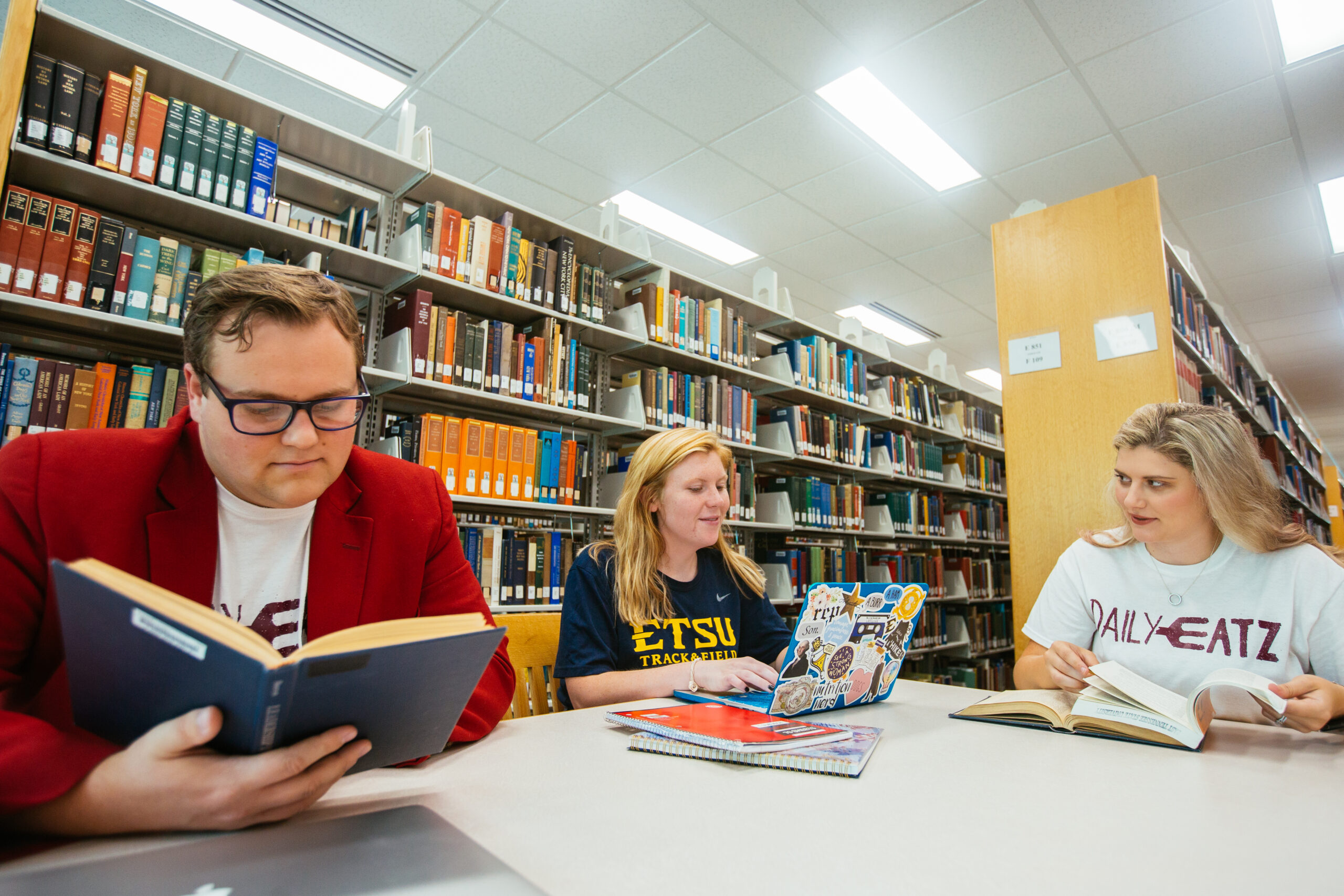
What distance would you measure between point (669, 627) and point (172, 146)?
1.92 m

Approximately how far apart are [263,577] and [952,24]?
10.7 ft

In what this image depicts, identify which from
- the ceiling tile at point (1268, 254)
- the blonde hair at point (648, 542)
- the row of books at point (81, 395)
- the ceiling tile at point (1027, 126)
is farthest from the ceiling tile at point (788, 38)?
the ceiling tile at point (1268, 254)

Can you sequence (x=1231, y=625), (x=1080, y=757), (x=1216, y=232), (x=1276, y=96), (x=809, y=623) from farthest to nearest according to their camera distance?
(x=1216, y=232), (x=1276, y=96), (x=1231, y=625), (x=809, y=623), (x=1080, y=757)

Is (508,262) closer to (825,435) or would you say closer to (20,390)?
(20,390)

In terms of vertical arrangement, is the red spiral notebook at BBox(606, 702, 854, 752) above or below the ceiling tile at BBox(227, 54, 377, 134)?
below

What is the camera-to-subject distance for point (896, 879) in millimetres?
554

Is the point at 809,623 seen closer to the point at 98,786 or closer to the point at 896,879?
the point at 896,879

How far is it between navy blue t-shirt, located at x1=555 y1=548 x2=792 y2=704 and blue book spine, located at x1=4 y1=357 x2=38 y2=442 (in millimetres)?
1458

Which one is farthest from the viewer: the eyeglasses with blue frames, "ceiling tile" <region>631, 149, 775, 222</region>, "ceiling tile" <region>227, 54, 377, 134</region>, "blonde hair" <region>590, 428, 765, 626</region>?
"ceiling tile" <region>631, 149, 775, 222</region>

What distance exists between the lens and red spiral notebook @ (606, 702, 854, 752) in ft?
2.87

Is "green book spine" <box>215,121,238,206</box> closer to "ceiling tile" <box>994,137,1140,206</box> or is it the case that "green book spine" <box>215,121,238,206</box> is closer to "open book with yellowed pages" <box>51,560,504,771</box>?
"open book with yellowed pages" <box>51,560,504,771</box>

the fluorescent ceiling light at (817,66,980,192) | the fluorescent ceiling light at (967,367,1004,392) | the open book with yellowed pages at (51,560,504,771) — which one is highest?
the fluorescent ceiling light at (817,66,980,192)

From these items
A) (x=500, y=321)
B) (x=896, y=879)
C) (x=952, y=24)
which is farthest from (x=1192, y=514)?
(x=952, y=24)

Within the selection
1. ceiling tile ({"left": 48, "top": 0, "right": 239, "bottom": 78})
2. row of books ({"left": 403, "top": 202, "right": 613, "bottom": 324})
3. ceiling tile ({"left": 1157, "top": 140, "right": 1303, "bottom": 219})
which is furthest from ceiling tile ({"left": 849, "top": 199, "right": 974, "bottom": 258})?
ceiling tile ({"left": 48, "top": 0, "right": 239, "bottom": 78})
